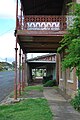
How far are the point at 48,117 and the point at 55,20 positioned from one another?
826 centimetres

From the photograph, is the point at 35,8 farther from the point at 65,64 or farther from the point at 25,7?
the point at 65,64

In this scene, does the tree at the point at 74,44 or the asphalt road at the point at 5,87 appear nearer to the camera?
the tree at the point at 74,44

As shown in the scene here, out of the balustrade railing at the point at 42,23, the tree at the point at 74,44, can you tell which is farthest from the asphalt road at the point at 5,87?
the tree at the point at 74,44

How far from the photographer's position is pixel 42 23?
17.8 metres

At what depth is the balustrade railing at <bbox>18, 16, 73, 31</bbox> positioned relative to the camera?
58.0ft

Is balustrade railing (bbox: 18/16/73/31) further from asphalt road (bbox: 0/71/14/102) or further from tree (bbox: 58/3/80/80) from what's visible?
tree (bbox: 58/3/80/80)

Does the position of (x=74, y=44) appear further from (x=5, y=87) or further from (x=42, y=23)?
(x=5, y=87)

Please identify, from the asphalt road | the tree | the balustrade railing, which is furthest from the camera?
the asphalt road

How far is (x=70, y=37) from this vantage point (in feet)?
32.6

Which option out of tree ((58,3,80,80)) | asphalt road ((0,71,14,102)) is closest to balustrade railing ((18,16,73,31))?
asphalt road ((0,71,14,102))

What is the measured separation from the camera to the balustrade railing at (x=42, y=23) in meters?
17.7

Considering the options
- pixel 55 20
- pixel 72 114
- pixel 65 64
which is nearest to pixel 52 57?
pixel 55 20

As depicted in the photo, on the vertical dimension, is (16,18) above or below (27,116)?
above

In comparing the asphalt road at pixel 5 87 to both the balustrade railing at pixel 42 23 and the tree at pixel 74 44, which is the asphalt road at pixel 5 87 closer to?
the balustrade railing at pixel 42 23
